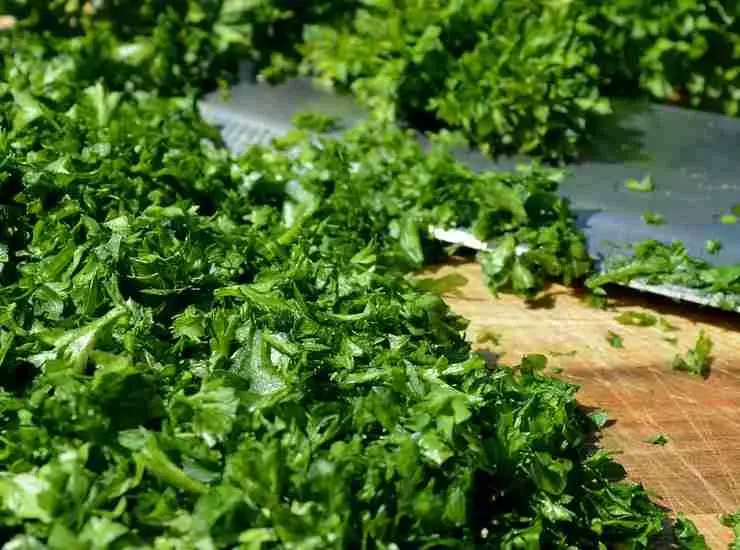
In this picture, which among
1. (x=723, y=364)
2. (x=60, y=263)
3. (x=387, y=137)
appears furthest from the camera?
(x=387, y=137)

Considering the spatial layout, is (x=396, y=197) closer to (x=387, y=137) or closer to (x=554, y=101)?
(x=387, y=137)

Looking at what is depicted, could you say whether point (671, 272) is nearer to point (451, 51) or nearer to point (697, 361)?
point (697, 361)

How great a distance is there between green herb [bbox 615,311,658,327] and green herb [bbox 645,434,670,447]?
500mm

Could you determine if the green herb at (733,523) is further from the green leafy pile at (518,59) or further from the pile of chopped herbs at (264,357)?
the green leafy pile at (518,59)

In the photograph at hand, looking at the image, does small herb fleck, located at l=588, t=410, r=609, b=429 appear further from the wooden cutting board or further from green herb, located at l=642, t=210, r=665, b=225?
green herb, located at l=642, t=210, r=665, b=225

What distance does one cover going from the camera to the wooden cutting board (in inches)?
104

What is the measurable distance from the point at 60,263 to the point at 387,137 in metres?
1.44

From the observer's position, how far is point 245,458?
6.59 ft

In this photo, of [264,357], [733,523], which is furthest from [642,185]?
[264,357]

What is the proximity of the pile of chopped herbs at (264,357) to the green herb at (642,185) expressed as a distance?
24 cm

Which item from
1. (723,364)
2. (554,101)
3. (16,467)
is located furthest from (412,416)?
(554,101)

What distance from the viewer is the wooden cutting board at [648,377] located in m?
2.64

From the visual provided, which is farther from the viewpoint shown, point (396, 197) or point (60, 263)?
point (396, 197)

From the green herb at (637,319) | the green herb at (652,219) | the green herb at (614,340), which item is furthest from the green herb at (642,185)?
the green herb at (614,340)
